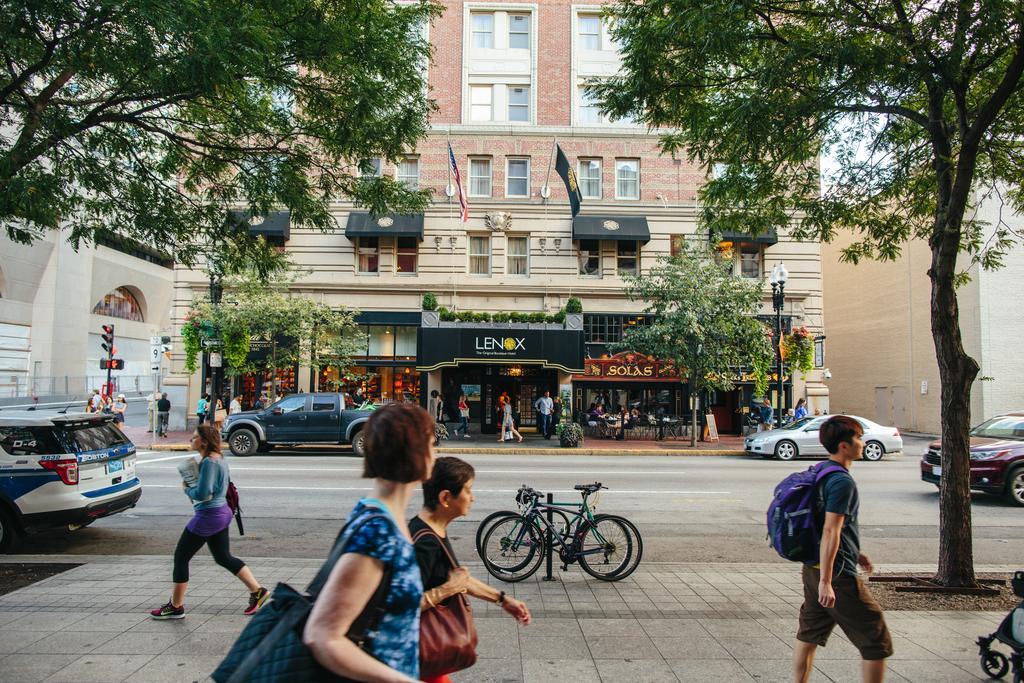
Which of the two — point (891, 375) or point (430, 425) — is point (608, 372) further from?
point (430, 425)

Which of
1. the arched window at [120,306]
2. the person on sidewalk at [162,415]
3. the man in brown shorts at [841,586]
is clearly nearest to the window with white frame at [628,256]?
the person on sidewalk at [162,415]

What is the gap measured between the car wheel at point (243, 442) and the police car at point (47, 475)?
→ 1063 centimetres

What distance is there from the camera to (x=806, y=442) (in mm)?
20531

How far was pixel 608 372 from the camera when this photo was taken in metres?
27.5

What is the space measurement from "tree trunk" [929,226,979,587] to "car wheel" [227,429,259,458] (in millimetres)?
17030

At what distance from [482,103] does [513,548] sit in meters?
A: 24.9

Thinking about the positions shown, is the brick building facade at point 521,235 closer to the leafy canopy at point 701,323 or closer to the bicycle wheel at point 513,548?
the leafy canopy at point 701,323

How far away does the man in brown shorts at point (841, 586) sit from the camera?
12.9 ft

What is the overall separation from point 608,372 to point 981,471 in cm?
1597

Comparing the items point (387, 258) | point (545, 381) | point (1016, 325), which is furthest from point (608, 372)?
point (1016, 325)

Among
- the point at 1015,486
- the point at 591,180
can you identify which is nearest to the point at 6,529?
the point at 1015,486

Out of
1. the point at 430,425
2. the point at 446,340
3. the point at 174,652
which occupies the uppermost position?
the point at 446,340

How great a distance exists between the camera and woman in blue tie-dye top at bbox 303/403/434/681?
191cm

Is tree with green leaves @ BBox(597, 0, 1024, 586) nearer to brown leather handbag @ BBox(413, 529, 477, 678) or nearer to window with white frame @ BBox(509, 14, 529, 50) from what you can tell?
brown leather handbag @ BBox(413, 529, 477, 678)
